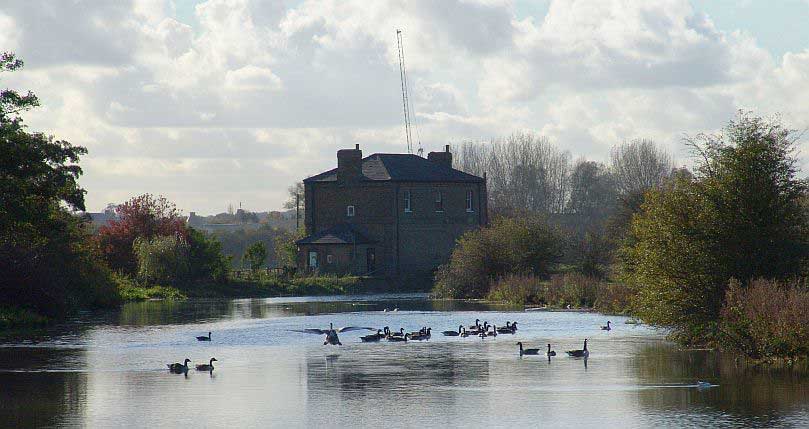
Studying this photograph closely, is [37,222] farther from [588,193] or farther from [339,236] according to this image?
[588,193]

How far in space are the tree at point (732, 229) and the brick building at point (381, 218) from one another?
55895mm

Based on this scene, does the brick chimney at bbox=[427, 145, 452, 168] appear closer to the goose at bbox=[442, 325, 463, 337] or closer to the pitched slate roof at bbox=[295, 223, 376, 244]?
the pitched slate roof at bbox=[295, 223, 376, 244]

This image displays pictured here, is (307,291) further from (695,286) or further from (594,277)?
(695,286)

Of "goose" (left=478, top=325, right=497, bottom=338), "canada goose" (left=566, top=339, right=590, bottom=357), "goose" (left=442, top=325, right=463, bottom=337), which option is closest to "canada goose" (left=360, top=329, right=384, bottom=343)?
"goose" (left=442, top=325, right=463, bottom=337)

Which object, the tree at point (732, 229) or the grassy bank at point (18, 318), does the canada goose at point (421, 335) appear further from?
the grassy bank at point (18, 318)

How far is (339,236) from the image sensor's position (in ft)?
300

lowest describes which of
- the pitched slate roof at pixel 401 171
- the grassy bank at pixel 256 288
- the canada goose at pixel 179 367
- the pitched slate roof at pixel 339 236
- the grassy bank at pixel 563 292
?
the canada goose at pixel 179 367

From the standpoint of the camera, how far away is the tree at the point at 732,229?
36.7m

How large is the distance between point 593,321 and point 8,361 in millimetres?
25607

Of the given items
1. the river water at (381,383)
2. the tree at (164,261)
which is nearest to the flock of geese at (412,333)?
the river water at (381,383)

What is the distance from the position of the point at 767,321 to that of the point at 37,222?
98.6 ft

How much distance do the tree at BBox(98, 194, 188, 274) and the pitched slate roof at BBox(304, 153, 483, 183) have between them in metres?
11.3

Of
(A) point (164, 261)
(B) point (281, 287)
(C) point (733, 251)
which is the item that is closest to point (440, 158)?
(B) point (281, 287)

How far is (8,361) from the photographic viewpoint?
36094mm
